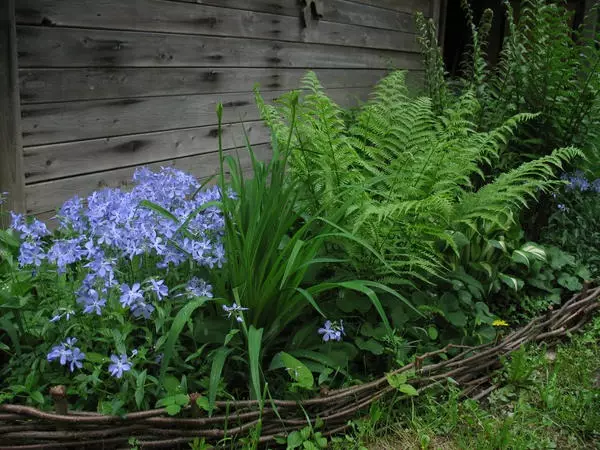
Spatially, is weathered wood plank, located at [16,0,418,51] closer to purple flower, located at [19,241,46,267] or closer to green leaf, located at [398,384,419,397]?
purple flower, located at [19,241,46,267]

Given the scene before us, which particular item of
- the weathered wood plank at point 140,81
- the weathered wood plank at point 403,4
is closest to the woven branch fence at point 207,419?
the weathered wood plank at point 140,81

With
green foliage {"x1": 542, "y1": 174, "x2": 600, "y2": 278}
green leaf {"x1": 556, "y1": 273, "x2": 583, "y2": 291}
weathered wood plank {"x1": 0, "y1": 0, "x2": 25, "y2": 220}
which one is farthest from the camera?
green foliage {"x1": 542, "y1": 174, "x2": 600, "y2": 278}

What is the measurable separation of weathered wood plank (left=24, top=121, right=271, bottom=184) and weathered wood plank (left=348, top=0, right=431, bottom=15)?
2285mm

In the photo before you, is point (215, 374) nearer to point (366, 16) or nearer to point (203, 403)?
point (203, 403)

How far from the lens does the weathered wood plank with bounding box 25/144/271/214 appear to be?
→ 2.98 m

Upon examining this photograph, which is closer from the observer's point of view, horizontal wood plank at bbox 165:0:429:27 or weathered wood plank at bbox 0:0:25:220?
weathered wood plank at bbox 0:0:25:220

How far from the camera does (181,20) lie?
12.2 feet

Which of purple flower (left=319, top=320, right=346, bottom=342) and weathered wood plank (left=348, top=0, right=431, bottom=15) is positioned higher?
weathered wood plank (left=348, top=0, right=431, bottom=15)

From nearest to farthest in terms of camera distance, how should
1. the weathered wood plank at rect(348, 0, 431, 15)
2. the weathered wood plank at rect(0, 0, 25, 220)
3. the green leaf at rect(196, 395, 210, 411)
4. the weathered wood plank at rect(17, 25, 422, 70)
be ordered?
the green leaf at rect(196, 395, 210, 411) < the weathered wood plank at rect(0, 0, 25, 220) < the weathered wood plank at rect(17, 25, 422, 70) < the weathered wood plank at rect(348, 0, 431, 15)

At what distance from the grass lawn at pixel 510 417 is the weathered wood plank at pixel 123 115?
2.02 metres

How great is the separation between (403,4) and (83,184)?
438cm

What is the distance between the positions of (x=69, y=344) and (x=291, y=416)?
76cm

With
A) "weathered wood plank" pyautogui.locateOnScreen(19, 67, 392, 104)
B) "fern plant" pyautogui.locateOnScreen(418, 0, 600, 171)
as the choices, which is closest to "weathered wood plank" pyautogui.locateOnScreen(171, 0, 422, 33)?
"weathered wood plank" pyautogui.locateOnScreen(19, 67, 392, 104)

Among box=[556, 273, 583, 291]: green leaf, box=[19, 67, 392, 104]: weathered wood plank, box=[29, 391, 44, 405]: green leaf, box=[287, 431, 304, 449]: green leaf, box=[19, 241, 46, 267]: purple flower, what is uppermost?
box=[19, 67, 392, 104]: weathered wood plank
